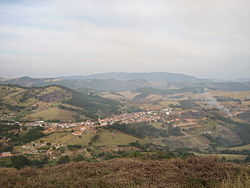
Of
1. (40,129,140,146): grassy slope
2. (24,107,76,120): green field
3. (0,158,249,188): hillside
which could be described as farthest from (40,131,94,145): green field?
(0,158,249,188): hillside

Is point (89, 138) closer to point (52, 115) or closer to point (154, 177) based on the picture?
point (52, 115)

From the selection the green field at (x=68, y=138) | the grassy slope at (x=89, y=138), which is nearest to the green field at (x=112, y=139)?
the grassy slope at (x=89, y=138)

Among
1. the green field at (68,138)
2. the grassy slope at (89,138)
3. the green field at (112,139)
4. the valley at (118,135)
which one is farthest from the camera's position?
the green field at (112,139)

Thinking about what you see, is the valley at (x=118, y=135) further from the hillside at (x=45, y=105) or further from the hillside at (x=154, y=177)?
the hillside at (x=154, y=177)

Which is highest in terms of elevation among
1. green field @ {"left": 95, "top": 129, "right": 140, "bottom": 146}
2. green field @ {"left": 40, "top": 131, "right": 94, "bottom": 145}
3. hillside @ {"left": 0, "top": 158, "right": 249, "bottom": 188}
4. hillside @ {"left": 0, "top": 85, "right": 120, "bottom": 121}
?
hillside @ {"left": 0, "top": 158, "right": 249, "bottom": 188}

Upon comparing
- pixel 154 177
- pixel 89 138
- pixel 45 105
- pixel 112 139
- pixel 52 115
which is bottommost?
pixel 112 139

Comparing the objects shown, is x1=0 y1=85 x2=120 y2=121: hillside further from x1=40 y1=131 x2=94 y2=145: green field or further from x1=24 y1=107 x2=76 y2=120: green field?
x1=40 y1=131 x2=94 y2=145: green field

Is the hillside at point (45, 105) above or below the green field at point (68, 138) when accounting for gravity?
above

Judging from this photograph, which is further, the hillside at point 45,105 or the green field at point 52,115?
the hillside at point 45,105

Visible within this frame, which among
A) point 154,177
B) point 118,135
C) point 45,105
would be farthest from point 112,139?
point 45,105
